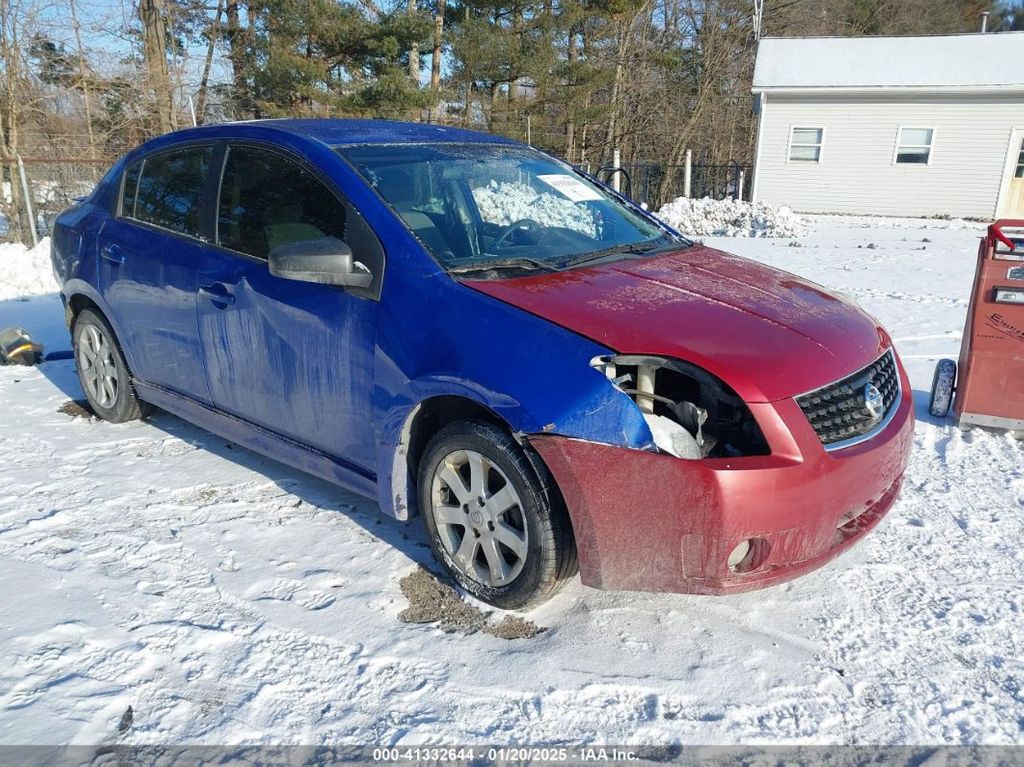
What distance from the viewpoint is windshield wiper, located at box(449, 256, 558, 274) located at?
3.00 m

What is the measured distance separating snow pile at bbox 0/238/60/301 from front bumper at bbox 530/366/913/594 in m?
8.61

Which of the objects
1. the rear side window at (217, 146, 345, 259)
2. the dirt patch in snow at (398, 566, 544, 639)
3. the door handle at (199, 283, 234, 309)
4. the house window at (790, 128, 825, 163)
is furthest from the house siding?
the dirt patch in snow at (398, 566, 544, 639)

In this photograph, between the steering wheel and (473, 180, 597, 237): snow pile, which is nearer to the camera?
the steering wheel

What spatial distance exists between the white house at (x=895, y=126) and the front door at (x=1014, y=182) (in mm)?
26

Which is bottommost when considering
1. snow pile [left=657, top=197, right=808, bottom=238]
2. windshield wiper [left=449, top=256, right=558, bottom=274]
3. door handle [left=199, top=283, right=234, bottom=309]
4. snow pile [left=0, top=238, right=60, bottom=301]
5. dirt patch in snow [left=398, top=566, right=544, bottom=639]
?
dirt patch in snow [left=398, top=566, right=544, bottom=639]

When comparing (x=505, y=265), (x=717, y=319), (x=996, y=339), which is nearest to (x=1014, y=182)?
(x=996, y=339)

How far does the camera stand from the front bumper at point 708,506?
2379 mm

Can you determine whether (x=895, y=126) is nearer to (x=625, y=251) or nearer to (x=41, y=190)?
(x=41, y=190)

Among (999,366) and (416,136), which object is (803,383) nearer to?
(416,136)

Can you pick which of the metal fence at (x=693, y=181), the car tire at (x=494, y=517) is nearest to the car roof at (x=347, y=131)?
the car tire at (x=494, y=517)

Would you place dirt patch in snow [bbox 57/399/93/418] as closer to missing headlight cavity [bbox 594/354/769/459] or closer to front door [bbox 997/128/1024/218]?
missing headlight cavity [bbox 594/354/769/459]

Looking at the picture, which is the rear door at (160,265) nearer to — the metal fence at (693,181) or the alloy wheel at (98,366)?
the alloy wheel at (98,366)

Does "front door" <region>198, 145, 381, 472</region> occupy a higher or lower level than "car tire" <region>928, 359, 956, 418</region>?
higher

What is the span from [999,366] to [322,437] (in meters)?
3.87
